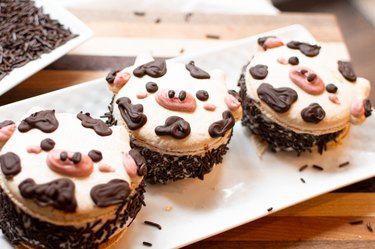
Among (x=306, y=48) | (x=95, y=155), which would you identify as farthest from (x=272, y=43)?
(x=95, y=155)

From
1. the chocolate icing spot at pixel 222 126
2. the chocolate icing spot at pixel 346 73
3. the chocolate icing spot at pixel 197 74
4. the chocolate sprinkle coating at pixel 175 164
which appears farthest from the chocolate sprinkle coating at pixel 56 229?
the chocolate icing spot at pixel 346 73

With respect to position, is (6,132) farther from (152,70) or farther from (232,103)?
(232,103)

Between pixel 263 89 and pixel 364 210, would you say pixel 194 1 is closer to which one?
pixel 263 89

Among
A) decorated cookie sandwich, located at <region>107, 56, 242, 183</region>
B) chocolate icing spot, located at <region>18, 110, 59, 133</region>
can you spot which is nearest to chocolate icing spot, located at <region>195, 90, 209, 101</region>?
decorated cookie sandwich, located at <region>107, 56, 242, 183</region>

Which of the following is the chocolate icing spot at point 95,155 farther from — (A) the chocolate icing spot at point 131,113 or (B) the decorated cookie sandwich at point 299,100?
(B) the decorated cookie sandwich at point 299,100

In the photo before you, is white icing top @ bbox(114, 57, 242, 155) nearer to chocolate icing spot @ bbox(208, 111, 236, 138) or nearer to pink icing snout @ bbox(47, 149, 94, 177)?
chocolate icing spot @ bbox(208, 111, 236, 138)
